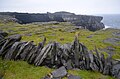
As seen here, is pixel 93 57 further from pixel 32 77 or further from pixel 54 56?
pixel 32 77

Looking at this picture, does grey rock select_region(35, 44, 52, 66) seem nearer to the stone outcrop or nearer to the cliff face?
the stone outcrop

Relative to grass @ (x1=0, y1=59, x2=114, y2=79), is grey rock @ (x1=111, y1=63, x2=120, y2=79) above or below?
below

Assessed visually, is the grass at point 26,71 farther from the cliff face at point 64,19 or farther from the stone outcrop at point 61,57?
the cliff face at point 64,19

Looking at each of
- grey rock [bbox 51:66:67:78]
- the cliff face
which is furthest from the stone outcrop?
the cliff face

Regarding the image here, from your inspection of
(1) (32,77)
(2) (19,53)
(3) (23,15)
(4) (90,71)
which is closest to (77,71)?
(4) (90,71)

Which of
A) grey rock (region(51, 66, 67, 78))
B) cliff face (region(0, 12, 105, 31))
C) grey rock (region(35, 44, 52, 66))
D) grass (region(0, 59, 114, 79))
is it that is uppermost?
grey rock (region(35, 44, 52, 66))

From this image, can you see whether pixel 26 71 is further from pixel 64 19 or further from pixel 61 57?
pixel 64 19

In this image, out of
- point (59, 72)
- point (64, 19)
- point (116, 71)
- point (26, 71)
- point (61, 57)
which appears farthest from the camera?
point (64, 19)

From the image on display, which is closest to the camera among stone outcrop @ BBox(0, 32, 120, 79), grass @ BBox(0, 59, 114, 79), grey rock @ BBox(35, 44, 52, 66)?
grass @ BBox(0, 59, 114, 79)

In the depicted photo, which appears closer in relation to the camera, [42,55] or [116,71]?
[116,71]

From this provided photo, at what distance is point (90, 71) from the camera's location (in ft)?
107

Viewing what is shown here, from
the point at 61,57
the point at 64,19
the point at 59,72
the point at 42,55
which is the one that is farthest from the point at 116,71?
the point at 64,19

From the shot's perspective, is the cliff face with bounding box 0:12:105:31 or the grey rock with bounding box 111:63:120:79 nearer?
the grey rock with bounding box 111:63:120:79

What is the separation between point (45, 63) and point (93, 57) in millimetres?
8862
